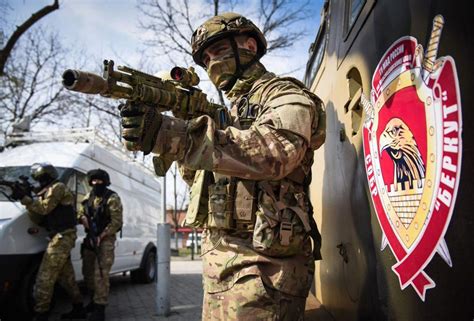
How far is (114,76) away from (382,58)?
0.98 m

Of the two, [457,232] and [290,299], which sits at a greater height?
[457,232]

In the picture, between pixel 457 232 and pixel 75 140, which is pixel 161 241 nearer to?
pixel 75 140

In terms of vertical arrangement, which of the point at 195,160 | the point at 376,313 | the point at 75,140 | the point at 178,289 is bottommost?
the point at 178,289

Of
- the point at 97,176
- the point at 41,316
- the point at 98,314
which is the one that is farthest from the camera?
the point at 97,176

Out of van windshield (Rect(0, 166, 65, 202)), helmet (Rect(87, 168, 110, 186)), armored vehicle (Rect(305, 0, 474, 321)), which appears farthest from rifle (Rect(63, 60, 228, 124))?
van windshield (Rect(0, 166, 65, 202))

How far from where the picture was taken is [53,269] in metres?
4.96

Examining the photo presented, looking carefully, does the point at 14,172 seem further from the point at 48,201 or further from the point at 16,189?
the point at 48,201

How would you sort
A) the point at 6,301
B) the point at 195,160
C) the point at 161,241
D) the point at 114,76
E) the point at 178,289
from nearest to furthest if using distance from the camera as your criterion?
1. the point at 195,160
2. the point at 114,76
3. the point at 6,301
4. the point at 161,241
5. the point at 178,289

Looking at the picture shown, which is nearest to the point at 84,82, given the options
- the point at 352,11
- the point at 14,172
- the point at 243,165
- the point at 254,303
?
the point at 243,165

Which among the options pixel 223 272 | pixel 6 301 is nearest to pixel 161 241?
pixel 6 301

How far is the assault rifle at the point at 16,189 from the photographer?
16.5 feet

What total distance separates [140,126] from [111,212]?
15.0ft

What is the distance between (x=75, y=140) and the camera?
23.7 ft

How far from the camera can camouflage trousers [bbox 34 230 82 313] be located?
486cm
